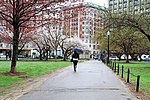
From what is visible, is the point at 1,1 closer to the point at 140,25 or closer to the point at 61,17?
the point at 61,17

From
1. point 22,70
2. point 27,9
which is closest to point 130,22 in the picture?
point 22,70

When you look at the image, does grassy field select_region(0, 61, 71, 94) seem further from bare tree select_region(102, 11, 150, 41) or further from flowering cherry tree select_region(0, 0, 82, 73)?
bare tree select_region(102, 11, 150, 41)

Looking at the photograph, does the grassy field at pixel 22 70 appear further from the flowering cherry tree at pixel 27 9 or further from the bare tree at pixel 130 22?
the bare tree at pixel 130 22

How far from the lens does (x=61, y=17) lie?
20.2 m

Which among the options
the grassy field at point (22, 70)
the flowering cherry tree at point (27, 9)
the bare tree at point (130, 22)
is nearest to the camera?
the grassy field at point (22, 70)

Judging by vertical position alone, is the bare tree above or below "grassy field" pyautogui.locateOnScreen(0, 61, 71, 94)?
above

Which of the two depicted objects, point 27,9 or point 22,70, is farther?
point 22,70

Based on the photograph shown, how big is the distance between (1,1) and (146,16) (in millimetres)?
17021

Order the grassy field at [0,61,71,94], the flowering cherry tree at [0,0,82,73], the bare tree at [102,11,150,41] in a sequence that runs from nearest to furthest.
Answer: the grassy field at [0,61,71,94], the flowering cherry tree at [0,0,82,73], the bare tree at [102,11,150,41]

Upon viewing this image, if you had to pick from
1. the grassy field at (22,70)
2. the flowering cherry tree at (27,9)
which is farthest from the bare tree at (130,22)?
the flowering cherry tree at (27,9)

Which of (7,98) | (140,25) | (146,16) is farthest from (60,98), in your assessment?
(146,16)

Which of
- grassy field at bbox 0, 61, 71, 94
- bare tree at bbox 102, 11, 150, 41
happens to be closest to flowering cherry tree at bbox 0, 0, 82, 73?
grassy field at bbox 0, 61, 71, 94

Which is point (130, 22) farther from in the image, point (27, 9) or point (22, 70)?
point (27, 9)

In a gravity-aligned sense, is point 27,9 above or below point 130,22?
below
